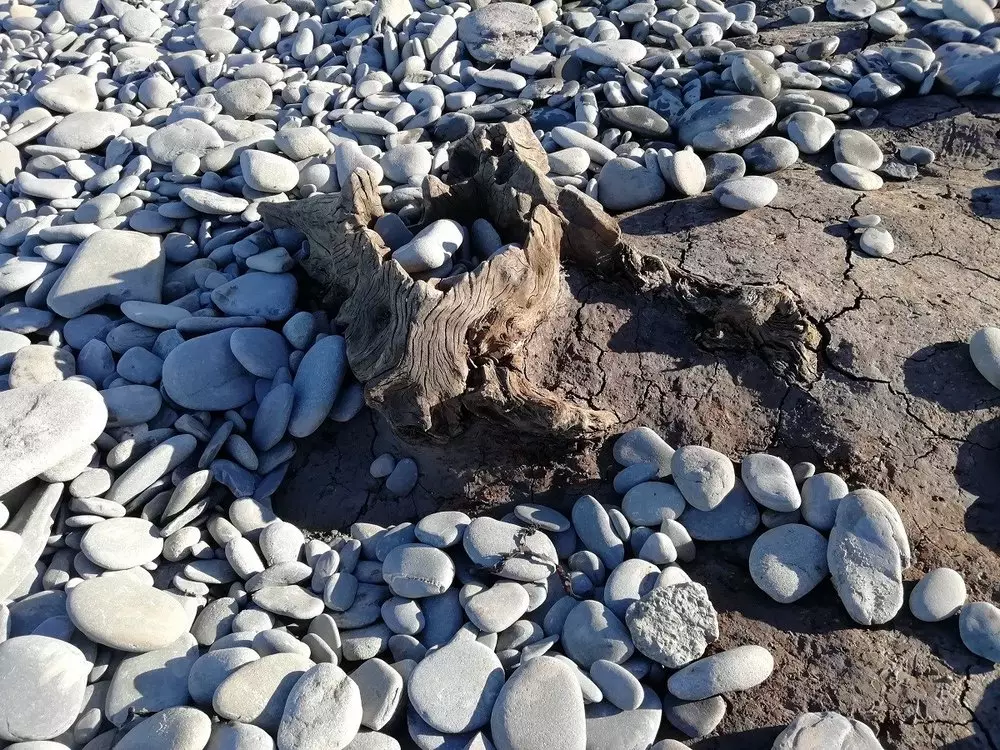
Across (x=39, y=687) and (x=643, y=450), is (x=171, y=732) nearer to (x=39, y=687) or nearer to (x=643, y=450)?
(x=39, y=687)

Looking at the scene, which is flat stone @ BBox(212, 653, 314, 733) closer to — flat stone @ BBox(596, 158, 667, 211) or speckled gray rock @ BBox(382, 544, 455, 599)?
speckled gray rock @ BBox(382, 544, 455, 599)

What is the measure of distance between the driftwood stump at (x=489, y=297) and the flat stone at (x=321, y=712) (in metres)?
0.77

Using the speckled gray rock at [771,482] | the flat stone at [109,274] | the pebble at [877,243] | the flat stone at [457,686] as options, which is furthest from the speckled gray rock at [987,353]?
the flat stone at [109,274]

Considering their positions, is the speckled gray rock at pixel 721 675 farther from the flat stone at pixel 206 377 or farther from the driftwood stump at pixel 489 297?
the flat stone at pixel 206 377

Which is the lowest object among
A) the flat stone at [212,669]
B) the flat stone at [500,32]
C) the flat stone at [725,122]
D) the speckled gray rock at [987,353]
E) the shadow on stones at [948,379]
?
the flat stone at [212,669]

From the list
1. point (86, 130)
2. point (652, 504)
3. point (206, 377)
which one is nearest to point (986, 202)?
point (652, 504)

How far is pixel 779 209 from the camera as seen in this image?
318 centimetres

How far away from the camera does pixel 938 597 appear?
210 cm

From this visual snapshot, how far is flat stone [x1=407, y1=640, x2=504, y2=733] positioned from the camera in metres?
1.95

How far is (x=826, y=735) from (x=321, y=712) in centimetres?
125

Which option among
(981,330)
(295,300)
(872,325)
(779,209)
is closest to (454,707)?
(295,300)

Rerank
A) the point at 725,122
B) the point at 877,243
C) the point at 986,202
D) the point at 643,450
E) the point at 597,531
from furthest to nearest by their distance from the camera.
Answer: the point at 725,122 < the point at 986,202 < the point at 877,243 < the point at 643,450 < the point at 597,531

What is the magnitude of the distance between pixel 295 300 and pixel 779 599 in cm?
202

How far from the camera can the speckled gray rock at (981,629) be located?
202 centimetres
